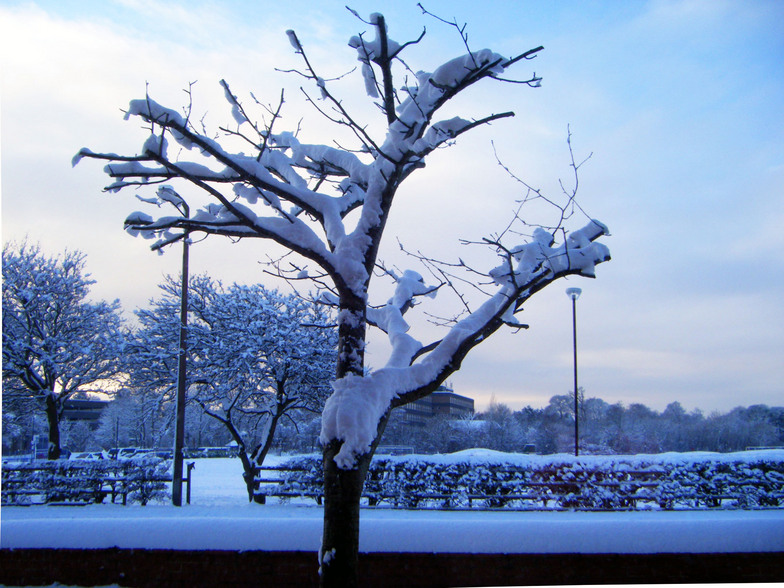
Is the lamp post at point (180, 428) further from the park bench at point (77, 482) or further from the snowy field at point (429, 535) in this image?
the snowy field at point (429, 535)

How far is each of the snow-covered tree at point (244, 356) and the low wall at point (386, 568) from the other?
9278 mm

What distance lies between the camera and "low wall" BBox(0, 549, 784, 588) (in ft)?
20.9

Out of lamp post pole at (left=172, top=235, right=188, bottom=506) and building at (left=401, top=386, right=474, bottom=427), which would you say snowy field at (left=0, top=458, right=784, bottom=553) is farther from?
building at (left=401, top=386, right=474, bottom=427)

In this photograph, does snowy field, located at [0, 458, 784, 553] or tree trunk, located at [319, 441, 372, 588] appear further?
snowy field, located at [0, 458, 784, 553]

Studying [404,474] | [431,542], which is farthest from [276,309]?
[431,542]

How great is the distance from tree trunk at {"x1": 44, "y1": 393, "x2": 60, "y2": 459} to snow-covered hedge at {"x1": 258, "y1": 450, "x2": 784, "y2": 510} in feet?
33.3

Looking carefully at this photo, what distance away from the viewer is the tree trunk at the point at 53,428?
20156 millimetres

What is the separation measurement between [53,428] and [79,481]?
6.72 metres

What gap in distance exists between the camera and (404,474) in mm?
14500

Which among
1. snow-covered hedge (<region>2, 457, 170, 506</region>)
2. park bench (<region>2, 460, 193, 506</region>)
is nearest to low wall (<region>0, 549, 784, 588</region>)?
park bench (<region>2, 460, 193, 506</region>)

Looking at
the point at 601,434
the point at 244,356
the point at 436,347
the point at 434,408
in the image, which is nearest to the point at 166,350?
the point at 244,356

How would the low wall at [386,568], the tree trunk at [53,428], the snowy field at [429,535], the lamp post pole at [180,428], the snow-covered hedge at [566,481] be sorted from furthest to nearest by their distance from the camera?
the tree trunk at [53,428]
the snow-covered hedge at [566,481]
the lamp post pole at [180,428]
the snowy field at [429,535]
the low wall at [386,568]

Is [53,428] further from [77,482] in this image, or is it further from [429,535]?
[429,535]

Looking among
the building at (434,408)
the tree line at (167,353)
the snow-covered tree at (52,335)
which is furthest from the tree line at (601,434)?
the snow-covered tree at (52,335)
